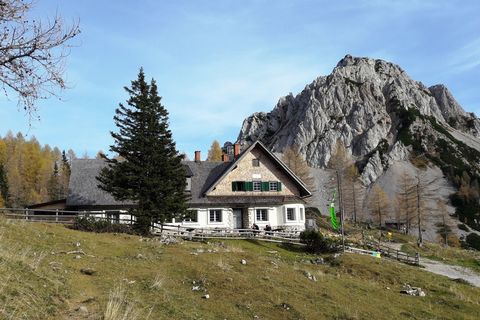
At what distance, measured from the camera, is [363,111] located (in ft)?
570

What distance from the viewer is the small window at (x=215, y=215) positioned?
46.2 meters

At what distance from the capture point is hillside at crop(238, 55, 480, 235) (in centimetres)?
15112

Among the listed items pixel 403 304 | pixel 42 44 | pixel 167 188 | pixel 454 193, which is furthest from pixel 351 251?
pixel 454 193

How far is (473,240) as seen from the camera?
346ft

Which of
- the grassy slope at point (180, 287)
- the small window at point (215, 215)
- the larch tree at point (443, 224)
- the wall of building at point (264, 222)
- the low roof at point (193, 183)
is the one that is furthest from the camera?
the larch tree at point (443, 224)

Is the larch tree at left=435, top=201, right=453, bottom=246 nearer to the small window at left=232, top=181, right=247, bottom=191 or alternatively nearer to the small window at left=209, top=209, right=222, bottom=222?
the small window at left=232, top=181, right=247, bottom=191

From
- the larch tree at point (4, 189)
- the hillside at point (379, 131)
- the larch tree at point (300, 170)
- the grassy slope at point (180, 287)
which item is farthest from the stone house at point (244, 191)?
the hillside at point (379, 131)

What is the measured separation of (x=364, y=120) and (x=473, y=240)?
76.2 metres

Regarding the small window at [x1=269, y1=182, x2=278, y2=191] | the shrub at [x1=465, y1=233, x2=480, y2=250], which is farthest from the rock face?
the small window at [x1=269, y1=182, x2=278, y2=191]

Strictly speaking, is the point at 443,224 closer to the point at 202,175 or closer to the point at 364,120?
the point at 202,175

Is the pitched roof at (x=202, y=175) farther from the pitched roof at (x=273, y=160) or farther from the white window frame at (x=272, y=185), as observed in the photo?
the white window frame at (x=272, y=185)

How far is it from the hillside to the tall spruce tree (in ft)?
361

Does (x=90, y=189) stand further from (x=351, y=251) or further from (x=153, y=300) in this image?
(x=153, y=300)

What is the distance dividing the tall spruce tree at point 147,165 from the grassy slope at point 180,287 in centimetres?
776
